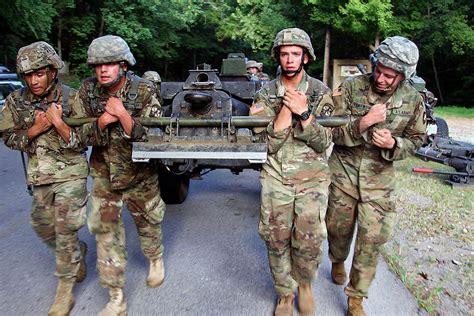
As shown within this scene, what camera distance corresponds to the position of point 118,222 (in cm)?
353

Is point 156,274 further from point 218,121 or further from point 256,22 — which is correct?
point 256,22

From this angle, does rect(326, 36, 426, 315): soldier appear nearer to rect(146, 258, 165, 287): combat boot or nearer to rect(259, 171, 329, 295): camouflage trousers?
rect(259, 171, 329, 295): camouflage trousers

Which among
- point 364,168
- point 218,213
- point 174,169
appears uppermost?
point 364,168

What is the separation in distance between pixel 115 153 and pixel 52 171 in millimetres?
479

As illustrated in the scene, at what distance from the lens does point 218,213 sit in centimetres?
594

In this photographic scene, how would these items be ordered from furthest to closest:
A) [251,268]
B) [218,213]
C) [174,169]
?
1. [218,213]
2. [174,169]
3. [251,268]

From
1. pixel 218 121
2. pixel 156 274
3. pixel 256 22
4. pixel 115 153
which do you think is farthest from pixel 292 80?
pixel 256 22

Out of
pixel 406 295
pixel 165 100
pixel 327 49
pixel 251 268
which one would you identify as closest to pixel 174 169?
pixel 165 100

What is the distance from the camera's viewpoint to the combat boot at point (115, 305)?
3.29 metres

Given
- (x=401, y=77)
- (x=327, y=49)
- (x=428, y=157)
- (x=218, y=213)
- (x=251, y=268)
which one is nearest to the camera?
(x=401, y=77)

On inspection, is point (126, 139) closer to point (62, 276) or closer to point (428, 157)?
point (62, 276)

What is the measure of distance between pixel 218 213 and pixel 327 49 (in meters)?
15.6

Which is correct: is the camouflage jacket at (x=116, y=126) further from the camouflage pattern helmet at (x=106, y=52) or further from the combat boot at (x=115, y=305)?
the combat boot at (x=115, y=305)

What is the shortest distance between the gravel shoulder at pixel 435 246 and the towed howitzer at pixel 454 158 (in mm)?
209
